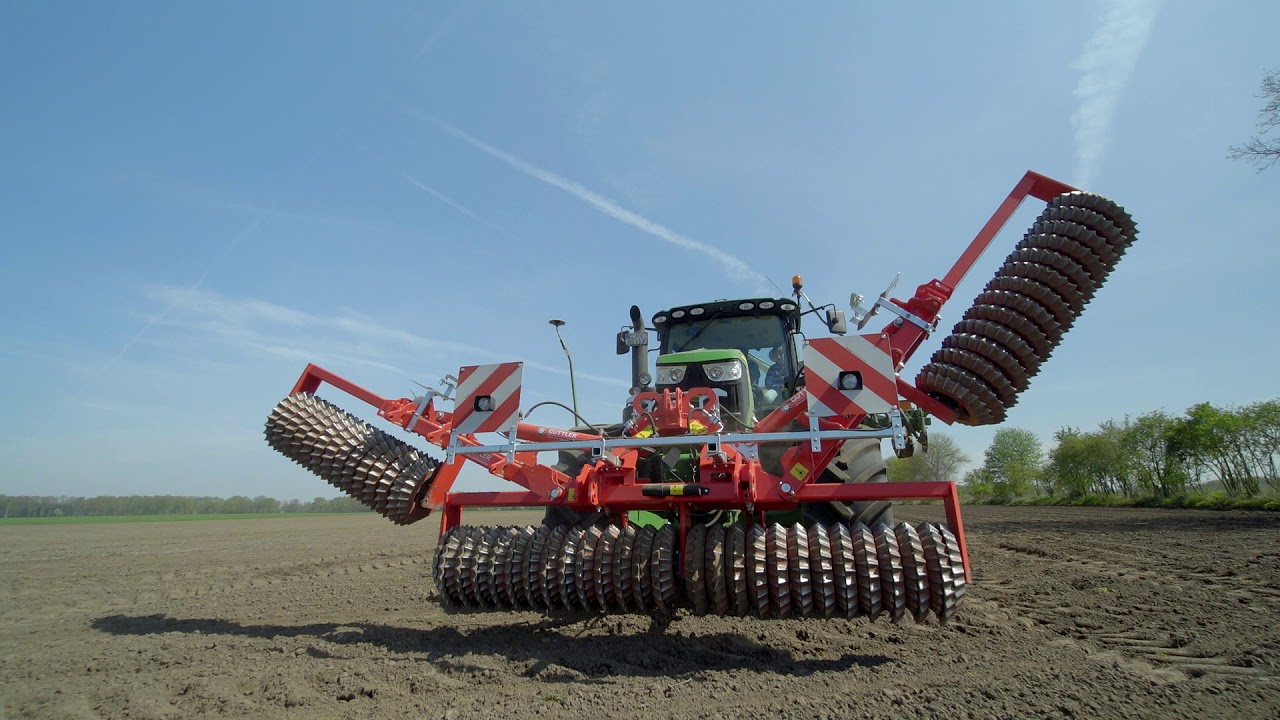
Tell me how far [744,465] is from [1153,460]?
131ft

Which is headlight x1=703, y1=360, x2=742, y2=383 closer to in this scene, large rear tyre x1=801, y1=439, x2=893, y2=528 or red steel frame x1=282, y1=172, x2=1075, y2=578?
red steel frame x1=282, y1=172, x2=1075, y2=578

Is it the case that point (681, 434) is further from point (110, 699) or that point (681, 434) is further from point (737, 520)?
point (110, 699)

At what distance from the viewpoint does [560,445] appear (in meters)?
3.97

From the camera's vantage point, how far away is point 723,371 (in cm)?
520

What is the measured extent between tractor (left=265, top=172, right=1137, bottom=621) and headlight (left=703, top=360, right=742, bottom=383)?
0.06 feet

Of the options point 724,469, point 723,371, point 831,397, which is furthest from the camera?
point 723,371

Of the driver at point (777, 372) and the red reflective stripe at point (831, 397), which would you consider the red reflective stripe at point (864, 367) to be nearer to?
the red reflective stripe at point (831, 397)

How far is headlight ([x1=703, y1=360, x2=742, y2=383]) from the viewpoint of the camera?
17.0ft

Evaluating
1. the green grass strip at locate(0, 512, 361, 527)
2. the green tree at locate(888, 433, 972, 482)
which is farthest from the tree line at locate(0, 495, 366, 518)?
the green tree at locate(888, 433, 972, 482)

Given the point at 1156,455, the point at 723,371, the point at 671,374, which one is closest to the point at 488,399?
the point at 671,374

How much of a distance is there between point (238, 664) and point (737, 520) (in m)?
3.21

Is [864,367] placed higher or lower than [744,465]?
higher

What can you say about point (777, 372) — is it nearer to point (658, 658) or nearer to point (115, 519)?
point (658, 658)

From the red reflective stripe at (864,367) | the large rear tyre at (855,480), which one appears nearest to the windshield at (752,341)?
the large rear tyre at (855,480)
